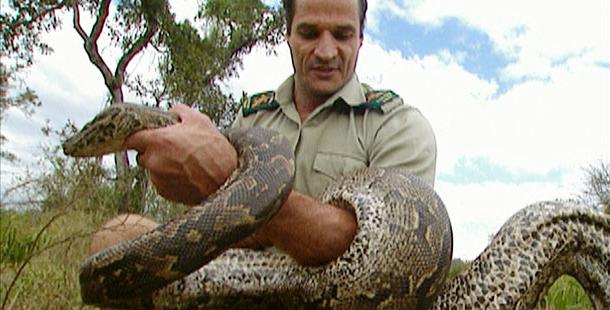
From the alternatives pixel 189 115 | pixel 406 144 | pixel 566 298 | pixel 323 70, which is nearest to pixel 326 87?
pixel 323 70

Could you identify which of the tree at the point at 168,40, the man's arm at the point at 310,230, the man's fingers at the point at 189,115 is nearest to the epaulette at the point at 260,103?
the man's fingers at the point at 189,115

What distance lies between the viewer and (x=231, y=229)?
137 inches

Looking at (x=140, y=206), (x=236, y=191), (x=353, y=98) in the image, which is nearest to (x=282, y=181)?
(x=236, y=191)

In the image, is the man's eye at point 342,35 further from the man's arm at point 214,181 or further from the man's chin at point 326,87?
the man's arm at point 214,181

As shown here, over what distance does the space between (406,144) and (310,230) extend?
48.8 inches

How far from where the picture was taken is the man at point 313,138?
3.93 meters

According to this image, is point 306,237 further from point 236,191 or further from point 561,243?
A: point 561,243

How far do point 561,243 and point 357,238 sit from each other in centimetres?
168

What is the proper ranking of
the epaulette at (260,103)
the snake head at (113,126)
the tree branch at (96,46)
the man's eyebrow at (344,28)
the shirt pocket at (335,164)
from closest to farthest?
the snake head at (113,126), the shirt pocket at (335,164), the man's eyebrow at (344,28), the epaulette at (260,103), the tree branch at (96,46)

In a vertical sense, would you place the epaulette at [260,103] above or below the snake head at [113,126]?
above

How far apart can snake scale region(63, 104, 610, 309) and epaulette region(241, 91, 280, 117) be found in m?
1.51

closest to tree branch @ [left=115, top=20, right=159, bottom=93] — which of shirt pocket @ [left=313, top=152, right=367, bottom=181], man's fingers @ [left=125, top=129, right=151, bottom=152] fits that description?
shirt pocket @ [left=313, top=152, right=367, bottom=181]

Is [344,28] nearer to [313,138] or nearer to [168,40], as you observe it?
[313,138]

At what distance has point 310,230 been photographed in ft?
13.0
